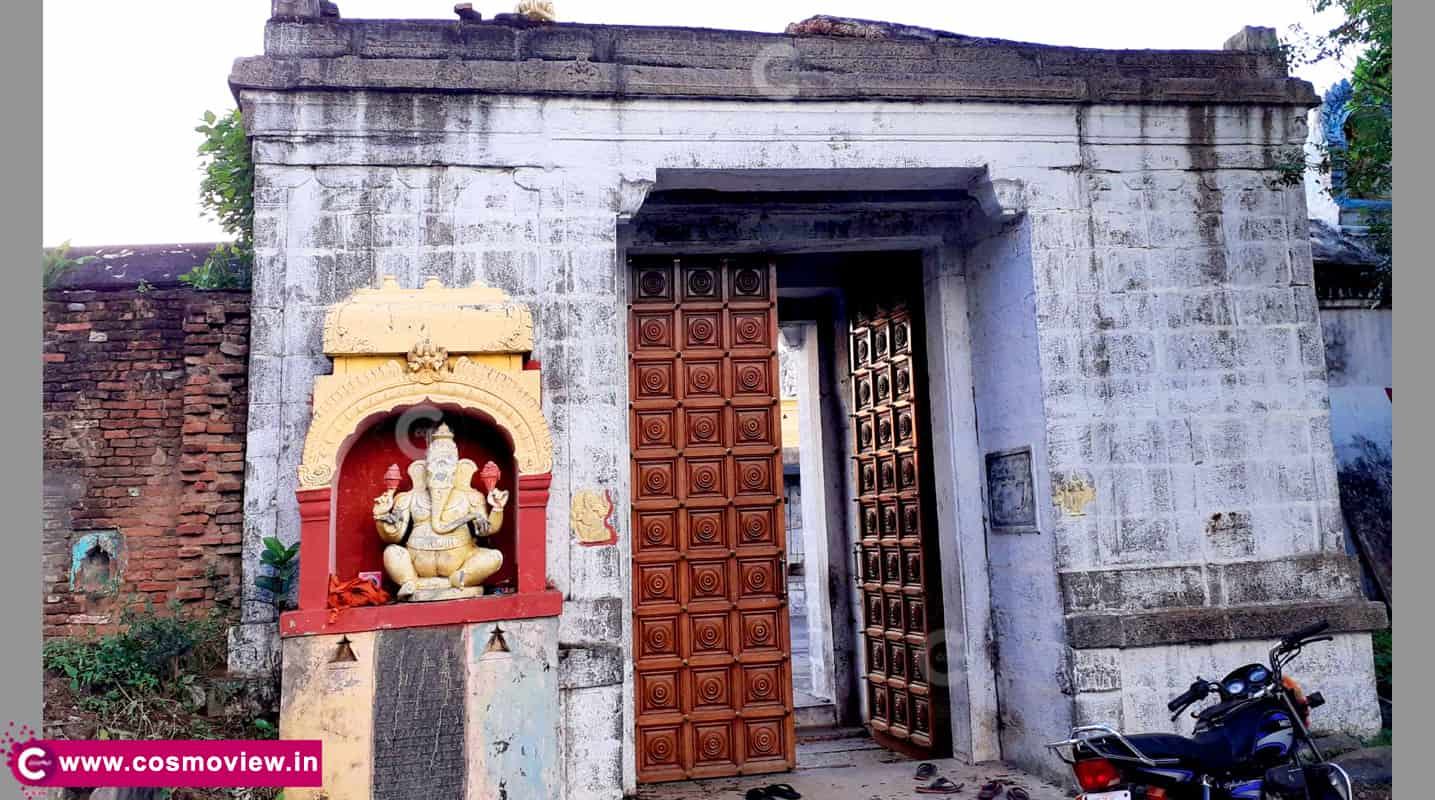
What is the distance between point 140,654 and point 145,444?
125cm

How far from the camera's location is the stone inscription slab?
5273mm

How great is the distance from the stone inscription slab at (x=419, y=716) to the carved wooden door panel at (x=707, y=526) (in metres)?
1.92

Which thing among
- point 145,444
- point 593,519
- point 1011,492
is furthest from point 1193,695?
point 145,444

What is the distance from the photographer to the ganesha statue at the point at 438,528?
18.1 feet

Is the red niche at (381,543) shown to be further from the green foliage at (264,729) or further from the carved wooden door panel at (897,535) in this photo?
the carved wooden door panel at (897,535)

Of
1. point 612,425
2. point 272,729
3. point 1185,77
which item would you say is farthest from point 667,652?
point 1185,77

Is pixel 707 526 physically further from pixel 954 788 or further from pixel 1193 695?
pixel 1193 695

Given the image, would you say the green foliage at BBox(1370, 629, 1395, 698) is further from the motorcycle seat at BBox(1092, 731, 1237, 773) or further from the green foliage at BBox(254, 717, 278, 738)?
the green foliage at BBox(254, 717, 278, 738)

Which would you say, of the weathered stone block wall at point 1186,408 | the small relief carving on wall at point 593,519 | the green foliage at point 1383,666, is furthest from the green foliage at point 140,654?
the green foliage at point 1383,666

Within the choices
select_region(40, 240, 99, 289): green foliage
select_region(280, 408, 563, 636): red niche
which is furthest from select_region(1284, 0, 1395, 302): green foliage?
select_region(40, 240, 99, 289): green foliage

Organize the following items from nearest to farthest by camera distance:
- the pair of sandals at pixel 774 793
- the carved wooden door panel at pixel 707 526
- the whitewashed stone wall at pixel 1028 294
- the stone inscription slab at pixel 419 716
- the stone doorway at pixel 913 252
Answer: the stone inscription slab at pixel 419 716
the whitewashed stone wall at pixel 1028 294
the pair of sandals at pixel 774 793
the stone doorway at pixel 913 252
the carved wooden door panel at pixel 707 526

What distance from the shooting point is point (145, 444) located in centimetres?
616

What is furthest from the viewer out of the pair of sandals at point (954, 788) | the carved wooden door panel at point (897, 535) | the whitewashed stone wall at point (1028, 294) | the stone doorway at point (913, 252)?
the carved wooden door panel at point (897, 535)

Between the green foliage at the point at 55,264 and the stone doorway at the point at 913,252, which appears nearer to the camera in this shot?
the stone doorway at the point at 913,252
